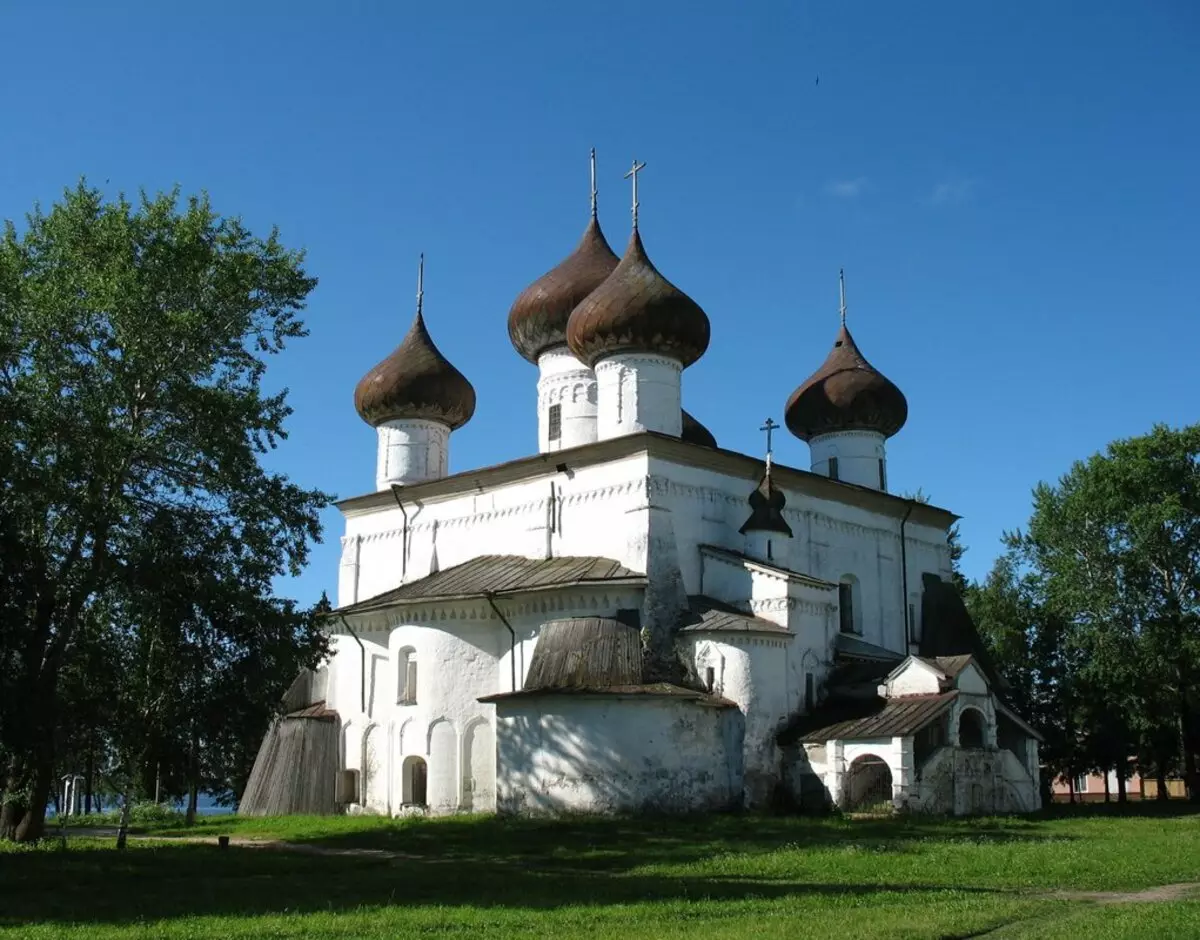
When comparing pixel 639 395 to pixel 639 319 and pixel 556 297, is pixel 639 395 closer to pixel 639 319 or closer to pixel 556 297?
pixel 639 319

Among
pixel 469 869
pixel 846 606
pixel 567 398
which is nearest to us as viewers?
pixel 469 869

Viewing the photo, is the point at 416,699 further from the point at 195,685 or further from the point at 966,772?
the point at 966,772

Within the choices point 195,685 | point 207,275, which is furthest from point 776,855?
point 207,275

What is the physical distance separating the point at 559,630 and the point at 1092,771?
65.0 feet

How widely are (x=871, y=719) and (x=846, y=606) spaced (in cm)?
585

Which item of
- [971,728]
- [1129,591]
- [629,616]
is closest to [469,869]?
[629,616]

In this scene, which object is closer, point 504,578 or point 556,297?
point 504,578

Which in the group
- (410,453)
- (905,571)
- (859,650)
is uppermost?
(410,453)

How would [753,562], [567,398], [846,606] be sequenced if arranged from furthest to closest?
[567,398] < [846,606] < [753,562]

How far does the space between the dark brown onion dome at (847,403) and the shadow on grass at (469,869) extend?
1245 cm

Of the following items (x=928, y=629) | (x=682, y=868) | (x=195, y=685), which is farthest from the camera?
(x=928, y=629)

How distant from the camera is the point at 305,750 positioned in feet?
89.4

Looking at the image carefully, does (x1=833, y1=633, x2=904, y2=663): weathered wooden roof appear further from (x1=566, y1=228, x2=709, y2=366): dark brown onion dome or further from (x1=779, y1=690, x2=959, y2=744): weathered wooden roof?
(x1=566, y1=228, x2=709, y2=366): dark brown onion dome

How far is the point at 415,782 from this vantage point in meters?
26.3
